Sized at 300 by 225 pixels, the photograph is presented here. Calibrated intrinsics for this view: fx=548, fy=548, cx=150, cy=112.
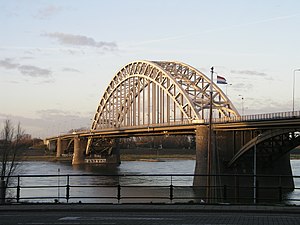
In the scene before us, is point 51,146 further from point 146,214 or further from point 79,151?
point 146,214

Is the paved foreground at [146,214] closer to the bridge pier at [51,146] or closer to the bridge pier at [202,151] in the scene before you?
the bridge pier at [202,151]

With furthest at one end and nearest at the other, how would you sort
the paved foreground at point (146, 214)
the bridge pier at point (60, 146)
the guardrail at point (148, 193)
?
the bridge pier at point (60, 146)
the guardrail at point (148, 193)
the paved foreground at point (146, 214)

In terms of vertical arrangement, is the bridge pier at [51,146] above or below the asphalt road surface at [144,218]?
above

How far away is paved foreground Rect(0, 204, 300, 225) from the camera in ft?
48.6

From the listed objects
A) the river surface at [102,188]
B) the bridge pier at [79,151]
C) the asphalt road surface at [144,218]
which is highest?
the bridge pier at [79,151]

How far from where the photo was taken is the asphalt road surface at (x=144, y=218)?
1460 centimetres

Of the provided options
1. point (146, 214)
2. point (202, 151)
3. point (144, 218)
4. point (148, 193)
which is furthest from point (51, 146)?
point (144, 218)

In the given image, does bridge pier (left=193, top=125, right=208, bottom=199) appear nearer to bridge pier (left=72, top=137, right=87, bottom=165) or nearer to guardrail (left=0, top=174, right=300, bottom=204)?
guardrail (left=0, top=174, right=300, bottom=204)

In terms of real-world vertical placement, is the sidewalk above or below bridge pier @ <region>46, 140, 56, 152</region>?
below

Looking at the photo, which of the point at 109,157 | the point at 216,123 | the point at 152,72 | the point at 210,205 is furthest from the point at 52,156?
the point at 210,205

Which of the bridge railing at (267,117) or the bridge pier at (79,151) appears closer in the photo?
the bridge railing at (267,117)

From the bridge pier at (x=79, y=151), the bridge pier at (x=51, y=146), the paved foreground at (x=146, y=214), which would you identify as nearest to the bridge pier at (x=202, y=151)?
the paved foreground at (x=146, y=214)

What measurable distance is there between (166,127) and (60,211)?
5606cm

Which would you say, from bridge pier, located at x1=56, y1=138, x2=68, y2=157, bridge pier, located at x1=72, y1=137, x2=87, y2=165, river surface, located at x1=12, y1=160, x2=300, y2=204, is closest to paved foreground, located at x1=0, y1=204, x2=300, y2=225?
river surface, located at x1=12, y1=160, x2=300, y2=204
